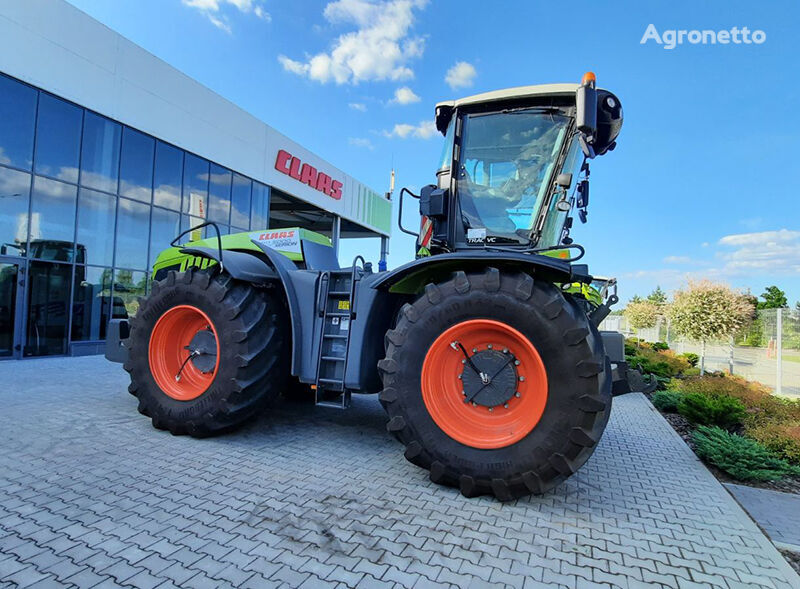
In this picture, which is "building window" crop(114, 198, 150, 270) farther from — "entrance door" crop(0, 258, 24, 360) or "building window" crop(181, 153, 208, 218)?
"entrance door" crop(0, 258, 24, 360)

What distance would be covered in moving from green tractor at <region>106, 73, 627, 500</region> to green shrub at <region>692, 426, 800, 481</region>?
1.56 meters

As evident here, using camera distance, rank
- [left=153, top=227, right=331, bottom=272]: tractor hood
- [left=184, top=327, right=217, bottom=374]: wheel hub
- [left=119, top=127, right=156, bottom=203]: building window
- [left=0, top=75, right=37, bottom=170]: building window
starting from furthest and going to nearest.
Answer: [left=119, top=127, right=156, bottom=203]: building window → [left=0, top=75, right=37, bottom=170]: building window → [left=153, top=227, right=331, bottom=272]: tractor hood → [left=184, top=327, right=217, bottom=374]: wheel hub

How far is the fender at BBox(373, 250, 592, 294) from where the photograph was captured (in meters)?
3.22

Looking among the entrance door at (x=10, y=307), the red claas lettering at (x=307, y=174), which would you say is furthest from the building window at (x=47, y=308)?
the red claas lettering at (x=307, y=174)

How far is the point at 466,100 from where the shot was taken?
404 centimetres

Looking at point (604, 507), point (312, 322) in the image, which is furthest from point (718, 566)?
point (312, 322)

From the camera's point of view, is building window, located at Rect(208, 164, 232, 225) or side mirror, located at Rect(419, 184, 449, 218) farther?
building window, located at Rect(208, 164, 232, 225)

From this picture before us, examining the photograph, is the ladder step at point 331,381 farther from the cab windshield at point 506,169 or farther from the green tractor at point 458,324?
the cab windshield at point 506,169

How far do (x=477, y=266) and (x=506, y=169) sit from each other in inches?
40.5

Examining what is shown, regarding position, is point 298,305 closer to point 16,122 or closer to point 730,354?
point 16,122

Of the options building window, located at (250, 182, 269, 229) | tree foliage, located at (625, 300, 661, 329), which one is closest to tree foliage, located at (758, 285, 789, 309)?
tree foliage, located at (625, 300, 661, 329)

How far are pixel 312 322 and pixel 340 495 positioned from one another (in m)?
1.57

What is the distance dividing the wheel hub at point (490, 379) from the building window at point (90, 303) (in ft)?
36.4

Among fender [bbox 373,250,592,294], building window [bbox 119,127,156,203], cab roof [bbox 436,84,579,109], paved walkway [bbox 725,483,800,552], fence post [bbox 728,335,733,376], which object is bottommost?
paved walkway [bbox 725,483,800,552]
